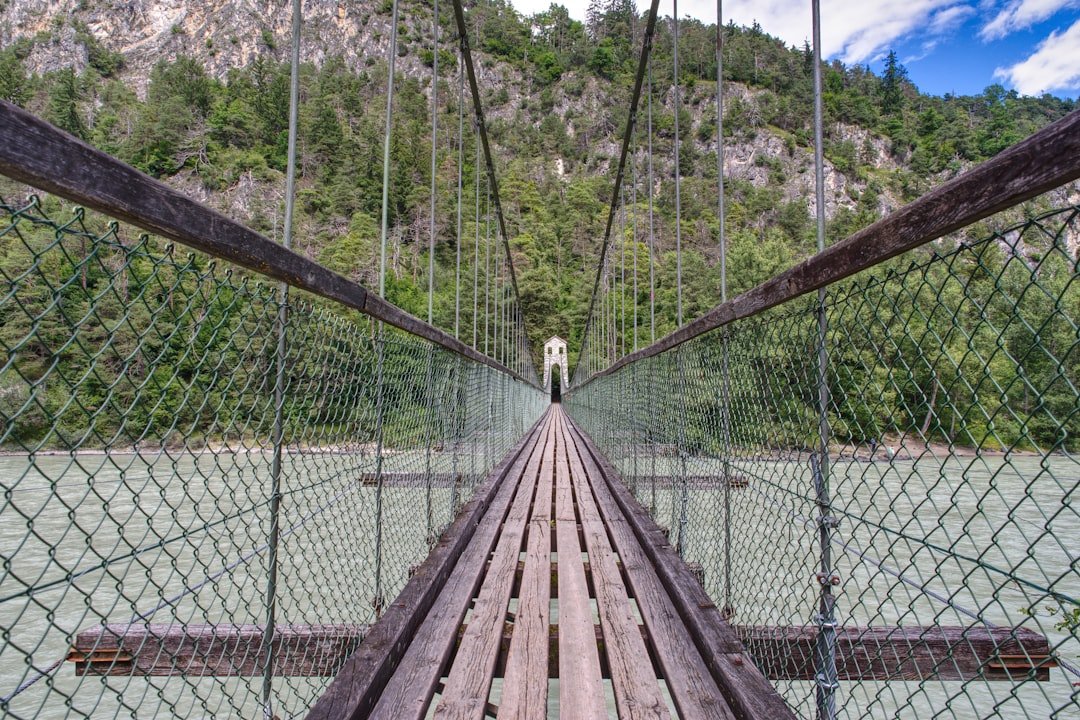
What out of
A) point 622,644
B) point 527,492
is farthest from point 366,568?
point 622,644

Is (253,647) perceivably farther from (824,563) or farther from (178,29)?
(178,29)

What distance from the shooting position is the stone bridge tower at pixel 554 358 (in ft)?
123

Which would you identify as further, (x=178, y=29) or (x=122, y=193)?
(x=178, y=29)

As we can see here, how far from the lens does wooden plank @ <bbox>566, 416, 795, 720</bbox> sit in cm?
116

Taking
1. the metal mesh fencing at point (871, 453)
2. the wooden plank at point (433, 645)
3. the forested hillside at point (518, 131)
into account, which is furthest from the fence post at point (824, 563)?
the forested hillside at point (518, 131)

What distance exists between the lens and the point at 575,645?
5.09 feet

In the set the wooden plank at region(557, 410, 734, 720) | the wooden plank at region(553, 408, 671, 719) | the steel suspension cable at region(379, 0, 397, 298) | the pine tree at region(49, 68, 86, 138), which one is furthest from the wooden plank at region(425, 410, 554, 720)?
the pine tree at region(49, 68, 86, 138)

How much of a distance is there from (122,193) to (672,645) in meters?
1.52

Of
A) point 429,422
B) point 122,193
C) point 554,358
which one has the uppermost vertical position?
point 554,358

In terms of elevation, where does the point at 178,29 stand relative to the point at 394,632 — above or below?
above

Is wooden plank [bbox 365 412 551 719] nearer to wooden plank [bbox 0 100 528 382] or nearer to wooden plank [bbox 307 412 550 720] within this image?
wooden plank [bbox 307 412 550 720]

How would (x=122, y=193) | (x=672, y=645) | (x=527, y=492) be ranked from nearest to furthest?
(x=122, y=193) → (x=672, y=645) → (x=527, y=492)

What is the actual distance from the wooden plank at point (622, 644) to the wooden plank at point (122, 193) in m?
1.16

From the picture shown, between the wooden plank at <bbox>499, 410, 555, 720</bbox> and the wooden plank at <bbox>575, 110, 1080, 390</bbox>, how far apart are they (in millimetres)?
1065
